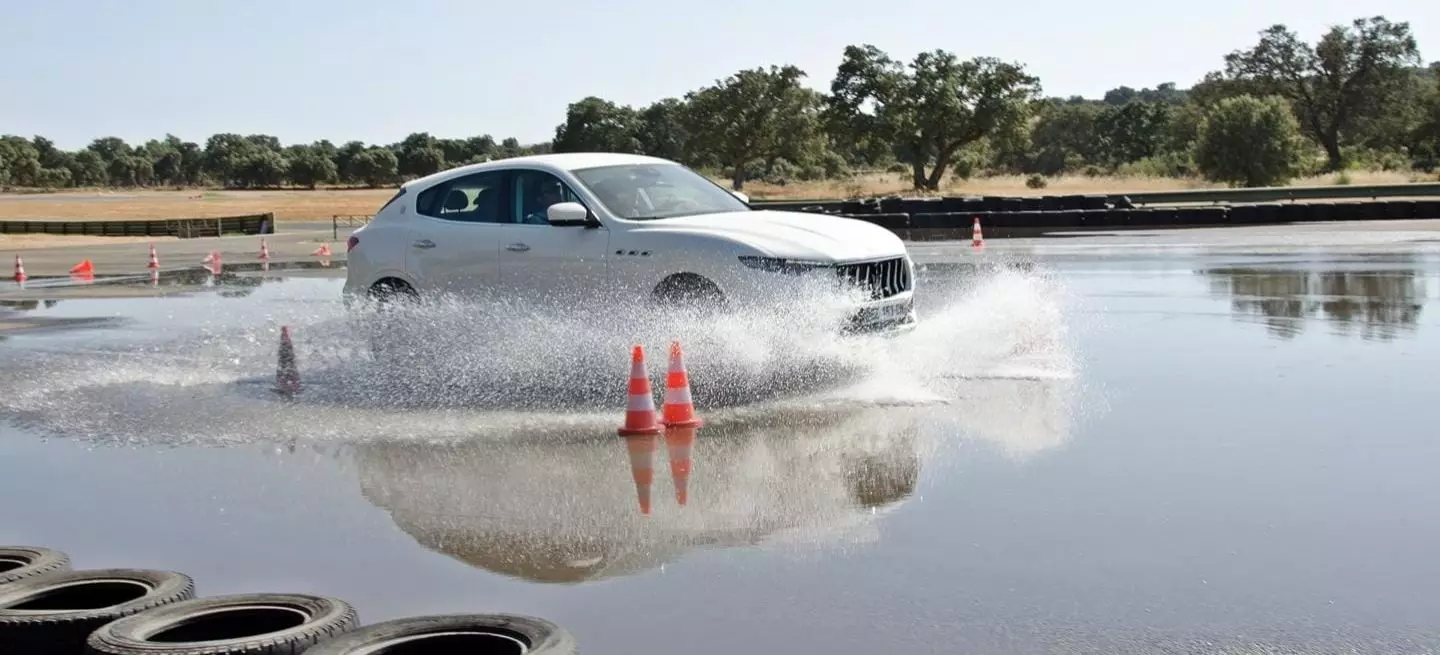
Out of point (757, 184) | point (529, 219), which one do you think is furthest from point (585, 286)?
point (757, 184)

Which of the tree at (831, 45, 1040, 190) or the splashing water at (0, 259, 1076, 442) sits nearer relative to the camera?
the splashing water at (0, 259, 1076, 442)

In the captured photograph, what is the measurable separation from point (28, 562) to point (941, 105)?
7258cm

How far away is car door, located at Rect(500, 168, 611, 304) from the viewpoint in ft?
37.3

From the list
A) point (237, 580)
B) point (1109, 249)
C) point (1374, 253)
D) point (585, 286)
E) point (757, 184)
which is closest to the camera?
point (237, 580)

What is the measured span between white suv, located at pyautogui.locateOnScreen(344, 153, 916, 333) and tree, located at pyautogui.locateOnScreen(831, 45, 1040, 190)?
210 feet

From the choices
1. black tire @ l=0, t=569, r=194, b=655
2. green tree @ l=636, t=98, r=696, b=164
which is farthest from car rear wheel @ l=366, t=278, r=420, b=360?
green tree @ l=636, t=98, r=696, b=164

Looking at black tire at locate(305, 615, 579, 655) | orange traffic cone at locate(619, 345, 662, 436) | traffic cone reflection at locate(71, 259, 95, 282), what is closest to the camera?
black tire at locate(305, 615, 579, 655)

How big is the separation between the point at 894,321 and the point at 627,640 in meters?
6.12

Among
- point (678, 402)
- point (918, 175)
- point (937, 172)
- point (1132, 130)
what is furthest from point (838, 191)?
point (678, 402)

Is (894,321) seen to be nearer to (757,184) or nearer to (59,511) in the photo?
(59,511)

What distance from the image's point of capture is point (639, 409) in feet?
30.1

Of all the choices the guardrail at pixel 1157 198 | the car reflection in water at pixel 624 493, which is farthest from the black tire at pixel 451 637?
the guardrail at pixel 1157 198

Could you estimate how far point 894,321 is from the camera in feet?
36.1

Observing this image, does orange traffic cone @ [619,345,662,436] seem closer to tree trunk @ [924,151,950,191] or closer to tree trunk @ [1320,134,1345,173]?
tree trunk @ [924,151,950,191]
